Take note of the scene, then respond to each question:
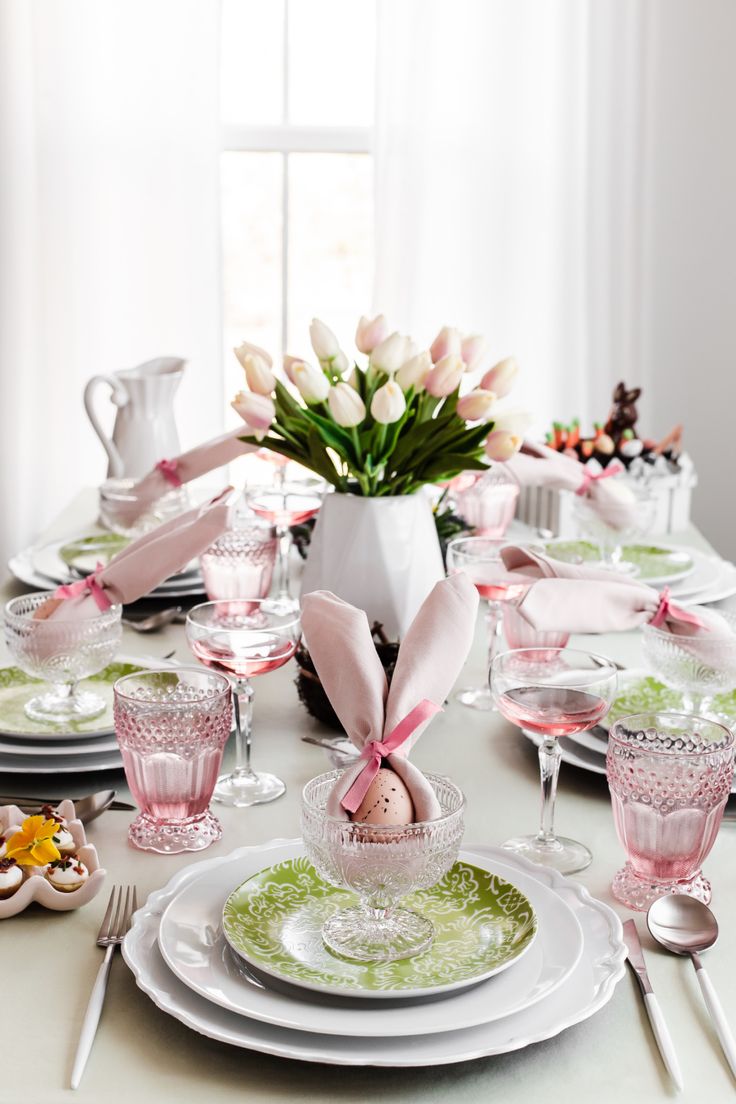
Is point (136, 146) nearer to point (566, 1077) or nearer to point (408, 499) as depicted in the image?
point (408, 499)

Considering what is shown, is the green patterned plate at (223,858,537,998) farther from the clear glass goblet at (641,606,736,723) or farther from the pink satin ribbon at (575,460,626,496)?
the pink satin ribbon at (575,460,626,496)

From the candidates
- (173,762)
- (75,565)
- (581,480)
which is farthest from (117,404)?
(173,762)

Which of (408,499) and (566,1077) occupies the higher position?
(408,499)

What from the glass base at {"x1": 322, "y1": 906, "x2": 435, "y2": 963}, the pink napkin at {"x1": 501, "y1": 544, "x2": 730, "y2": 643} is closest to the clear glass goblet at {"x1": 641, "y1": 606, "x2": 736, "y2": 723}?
the pink napkin at {"x1": 501, "y1": 544, "x2": 730, "y2": 643}

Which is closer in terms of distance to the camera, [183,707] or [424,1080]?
[424,1080]

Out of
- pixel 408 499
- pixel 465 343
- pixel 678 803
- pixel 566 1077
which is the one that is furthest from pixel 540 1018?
pixel 465 343

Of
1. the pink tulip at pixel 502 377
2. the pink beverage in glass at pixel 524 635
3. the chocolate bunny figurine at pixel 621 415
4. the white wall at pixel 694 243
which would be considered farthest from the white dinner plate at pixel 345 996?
the white wall at pixel 694 243

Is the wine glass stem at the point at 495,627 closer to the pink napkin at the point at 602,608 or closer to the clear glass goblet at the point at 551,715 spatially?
the pink napkin at the point at 602,608

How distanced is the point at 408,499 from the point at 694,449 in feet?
8.24

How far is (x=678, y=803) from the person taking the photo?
999mm

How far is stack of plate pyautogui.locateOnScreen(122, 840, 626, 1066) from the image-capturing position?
2.59 feet

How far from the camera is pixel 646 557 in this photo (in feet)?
6.60

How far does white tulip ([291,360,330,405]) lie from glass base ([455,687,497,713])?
1.25 feet

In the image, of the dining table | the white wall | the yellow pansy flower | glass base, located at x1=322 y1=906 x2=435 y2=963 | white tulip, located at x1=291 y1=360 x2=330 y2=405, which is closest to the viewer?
the dining table
